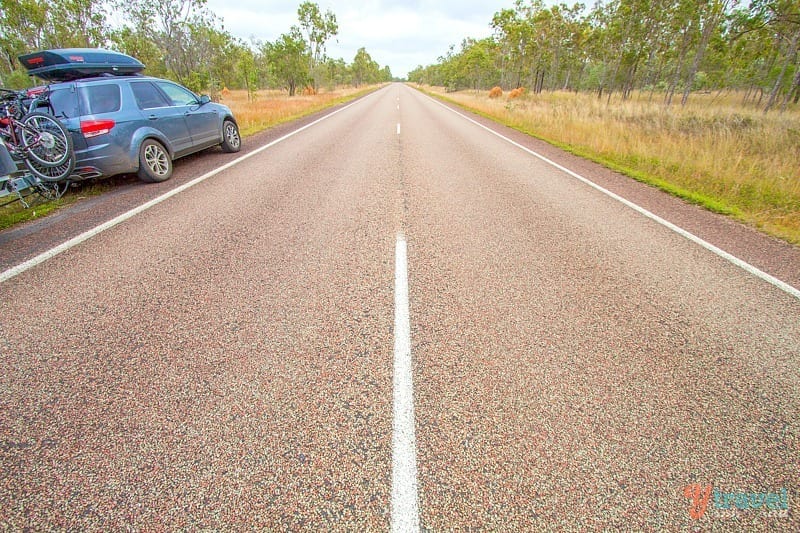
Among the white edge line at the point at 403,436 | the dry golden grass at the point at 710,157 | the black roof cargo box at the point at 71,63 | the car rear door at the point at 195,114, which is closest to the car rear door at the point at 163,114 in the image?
the car rear door at the point at 195,114

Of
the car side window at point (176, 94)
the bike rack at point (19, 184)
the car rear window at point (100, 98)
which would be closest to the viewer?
the bike rack at point (19, 184)

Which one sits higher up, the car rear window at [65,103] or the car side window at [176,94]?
the car side window at [176,94]

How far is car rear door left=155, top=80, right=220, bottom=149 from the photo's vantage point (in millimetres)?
6699

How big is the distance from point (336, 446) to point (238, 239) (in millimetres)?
3077

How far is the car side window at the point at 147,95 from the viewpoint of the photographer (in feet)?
19.1

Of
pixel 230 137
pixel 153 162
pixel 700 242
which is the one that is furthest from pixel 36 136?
pixel 700 242

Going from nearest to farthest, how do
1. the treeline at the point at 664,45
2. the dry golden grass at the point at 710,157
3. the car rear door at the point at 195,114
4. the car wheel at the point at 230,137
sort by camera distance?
the dry golden grass at the point at 710,157 < the car rear door at the point at 195,114 < the car wheel at the point at 230,137 < the treeline at the point at 664,45

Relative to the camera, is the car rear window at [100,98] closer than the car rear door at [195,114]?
Yes

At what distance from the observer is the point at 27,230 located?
13.8ft

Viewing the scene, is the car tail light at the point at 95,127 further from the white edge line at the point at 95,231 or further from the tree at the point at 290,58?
the tree at the point at 290,58

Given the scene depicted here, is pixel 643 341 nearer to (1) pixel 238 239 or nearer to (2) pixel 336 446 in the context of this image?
(2) pixel 336 446

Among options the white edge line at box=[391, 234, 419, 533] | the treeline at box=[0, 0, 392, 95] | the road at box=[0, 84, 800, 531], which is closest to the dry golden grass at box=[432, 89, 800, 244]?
the road at box=[0, 84, 800, 531]

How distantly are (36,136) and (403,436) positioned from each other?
6.43 metres

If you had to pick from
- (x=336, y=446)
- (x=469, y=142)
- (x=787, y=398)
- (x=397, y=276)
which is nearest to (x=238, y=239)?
(x=397, y=276)
